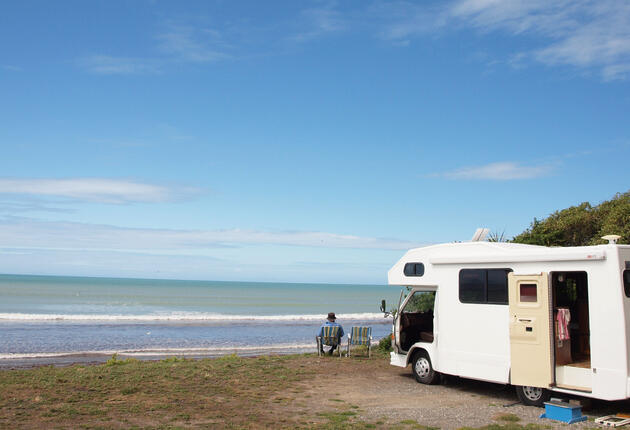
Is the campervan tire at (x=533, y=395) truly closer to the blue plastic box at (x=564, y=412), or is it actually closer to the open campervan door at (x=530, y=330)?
the open campervan door at (x=530, y=330)

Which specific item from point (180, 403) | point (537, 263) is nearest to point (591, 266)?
point (537, 263)

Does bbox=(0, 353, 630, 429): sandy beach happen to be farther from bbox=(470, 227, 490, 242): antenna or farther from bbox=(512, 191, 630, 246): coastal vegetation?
bbox=(512, 191, 630, 246): coastal vegetation

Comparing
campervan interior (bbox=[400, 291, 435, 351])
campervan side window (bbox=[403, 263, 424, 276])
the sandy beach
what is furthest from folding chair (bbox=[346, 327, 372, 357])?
campervan side window (bbox=[403, 263, 424, 276])

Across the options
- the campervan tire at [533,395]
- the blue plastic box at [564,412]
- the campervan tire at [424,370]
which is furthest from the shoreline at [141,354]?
the blue plastic box at [564,412]

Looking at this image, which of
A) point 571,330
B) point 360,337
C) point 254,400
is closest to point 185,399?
point 254,400

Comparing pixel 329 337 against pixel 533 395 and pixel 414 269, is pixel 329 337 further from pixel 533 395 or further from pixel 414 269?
pixel 533 395

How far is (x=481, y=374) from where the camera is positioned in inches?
341

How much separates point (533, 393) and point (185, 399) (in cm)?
502

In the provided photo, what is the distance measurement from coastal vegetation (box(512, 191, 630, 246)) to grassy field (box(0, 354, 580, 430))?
28.0ft

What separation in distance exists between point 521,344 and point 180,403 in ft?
16.0

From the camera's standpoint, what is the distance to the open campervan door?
7.75 m

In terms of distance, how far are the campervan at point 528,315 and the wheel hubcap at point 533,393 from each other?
0.05 feet

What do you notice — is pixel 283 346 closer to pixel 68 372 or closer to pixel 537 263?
pixel 68 372

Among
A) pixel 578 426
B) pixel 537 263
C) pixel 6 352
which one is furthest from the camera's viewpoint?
pixel 6 352
